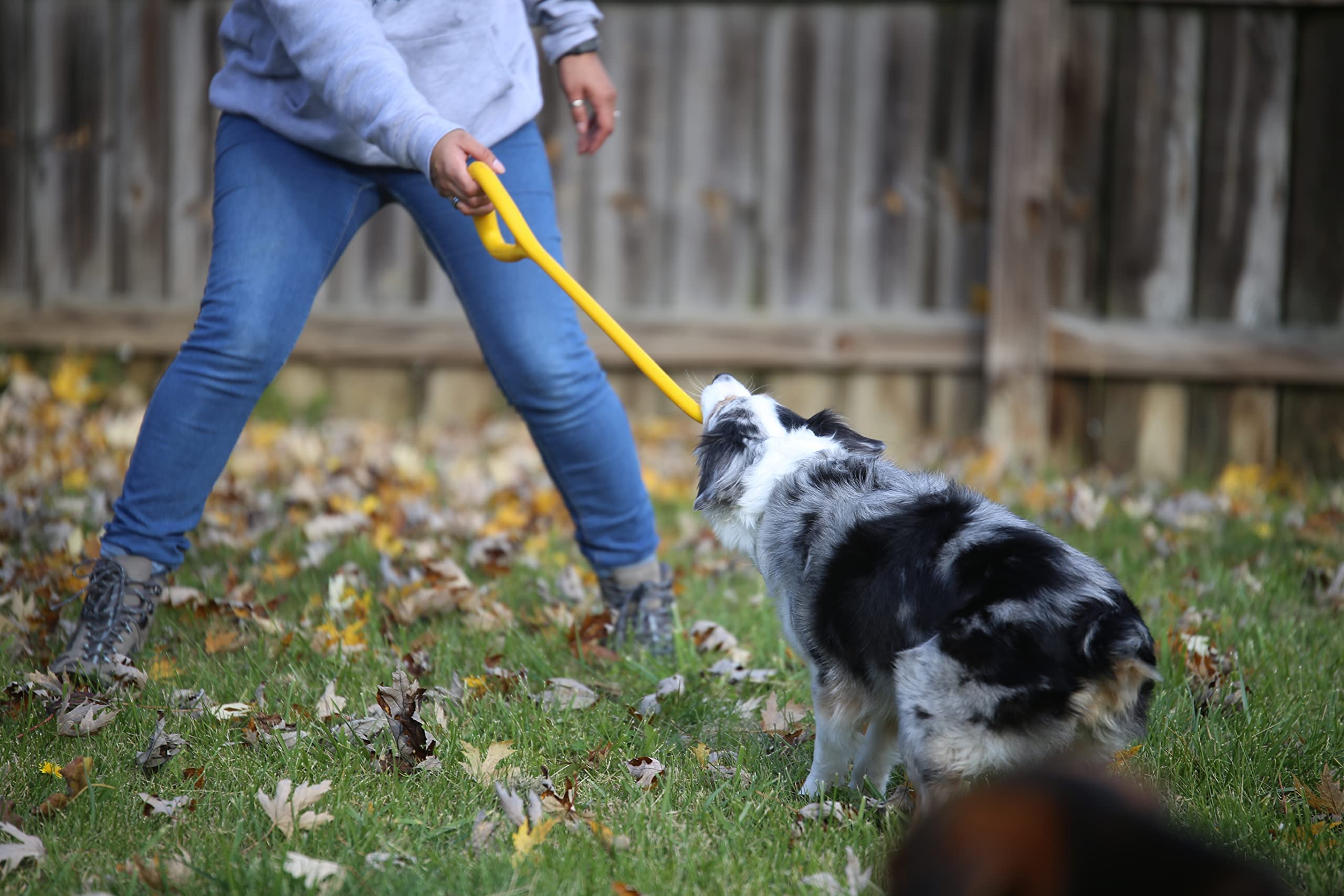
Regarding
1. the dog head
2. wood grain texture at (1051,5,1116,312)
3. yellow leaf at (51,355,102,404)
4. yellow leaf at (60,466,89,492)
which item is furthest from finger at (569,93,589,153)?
yellow leaf at (51,355,102,404)

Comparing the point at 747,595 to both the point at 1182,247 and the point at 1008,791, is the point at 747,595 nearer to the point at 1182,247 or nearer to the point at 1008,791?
the point at 1008,791

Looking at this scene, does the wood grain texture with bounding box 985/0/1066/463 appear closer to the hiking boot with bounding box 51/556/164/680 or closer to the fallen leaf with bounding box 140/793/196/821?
the hiking boot with bounding box 51/556/164/680

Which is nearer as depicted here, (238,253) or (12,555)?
(238,253)

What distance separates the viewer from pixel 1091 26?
5.57m

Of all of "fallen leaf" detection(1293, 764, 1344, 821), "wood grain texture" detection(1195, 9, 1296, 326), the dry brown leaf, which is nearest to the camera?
"fallen leaf" detection(1293, 764, 1344, 821)

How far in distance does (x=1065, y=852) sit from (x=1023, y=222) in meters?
4.86

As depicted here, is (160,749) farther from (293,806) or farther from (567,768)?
(567,768)

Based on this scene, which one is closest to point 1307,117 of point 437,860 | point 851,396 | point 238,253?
point 851,396

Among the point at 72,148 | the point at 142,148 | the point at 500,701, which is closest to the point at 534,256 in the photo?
the point at 500,701

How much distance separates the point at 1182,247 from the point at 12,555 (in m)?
5.41

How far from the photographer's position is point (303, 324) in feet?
9.93

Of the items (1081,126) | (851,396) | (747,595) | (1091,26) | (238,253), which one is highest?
(1091,26)

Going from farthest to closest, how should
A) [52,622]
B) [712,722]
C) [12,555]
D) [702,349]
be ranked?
[702,349] < [12,555] < [52,622] < [712,722]

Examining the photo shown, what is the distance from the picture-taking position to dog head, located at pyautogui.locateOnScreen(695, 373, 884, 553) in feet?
8.57
